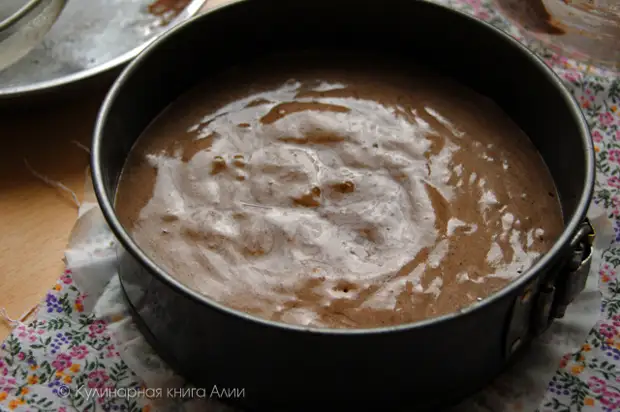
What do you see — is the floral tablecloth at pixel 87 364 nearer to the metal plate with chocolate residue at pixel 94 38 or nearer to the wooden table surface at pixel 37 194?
the wooden table surface at pixel 37 194

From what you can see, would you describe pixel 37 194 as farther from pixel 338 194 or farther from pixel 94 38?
pixel 338 194

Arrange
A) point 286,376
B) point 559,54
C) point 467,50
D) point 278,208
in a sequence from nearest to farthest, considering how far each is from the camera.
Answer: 1. point 286,376
2. point 278,208
3. point 467,50
4. point 559,54

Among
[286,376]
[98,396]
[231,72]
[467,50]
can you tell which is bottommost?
[98,396]

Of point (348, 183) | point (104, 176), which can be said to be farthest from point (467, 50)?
point (104, 176)

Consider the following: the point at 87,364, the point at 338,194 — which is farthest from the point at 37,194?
the point at 338,194

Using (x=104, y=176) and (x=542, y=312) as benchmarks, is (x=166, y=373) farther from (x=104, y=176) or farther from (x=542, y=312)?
(x=542, y=312)

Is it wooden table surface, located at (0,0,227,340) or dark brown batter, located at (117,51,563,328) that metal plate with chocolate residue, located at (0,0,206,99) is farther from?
dark brown batter, located at (117,51,563,328)
